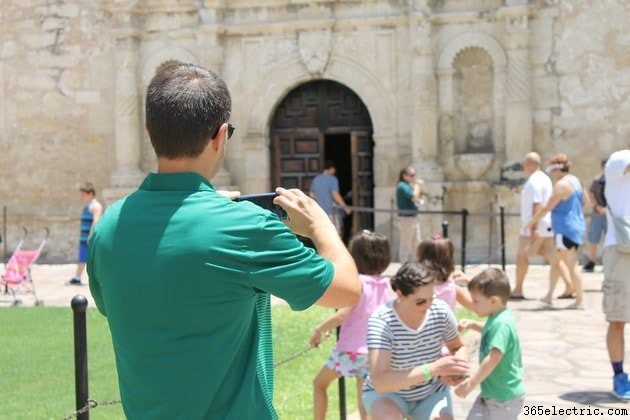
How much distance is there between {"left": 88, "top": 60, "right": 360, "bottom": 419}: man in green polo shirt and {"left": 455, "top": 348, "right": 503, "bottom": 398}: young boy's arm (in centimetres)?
252

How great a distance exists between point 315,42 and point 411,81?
1.74 metres

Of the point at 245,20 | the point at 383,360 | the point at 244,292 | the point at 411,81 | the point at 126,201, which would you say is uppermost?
the point at 245,20

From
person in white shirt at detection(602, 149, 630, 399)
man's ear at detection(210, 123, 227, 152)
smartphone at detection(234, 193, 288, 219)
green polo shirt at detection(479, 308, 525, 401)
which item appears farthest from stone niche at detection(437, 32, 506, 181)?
man's ear at detection(210, 123, 227, 152)

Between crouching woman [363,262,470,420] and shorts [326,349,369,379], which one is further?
shorts [326,349,369,379]

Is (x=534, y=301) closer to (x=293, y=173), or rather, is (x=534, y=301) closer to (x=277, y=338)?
(x=277, y=338)

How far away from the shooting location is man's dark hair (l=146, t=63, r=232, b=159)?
8.54 ft

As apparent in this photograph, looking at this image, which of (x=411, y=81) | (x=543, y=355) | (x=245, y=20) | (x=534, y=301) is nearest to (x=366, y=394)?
(x=543, y=355)

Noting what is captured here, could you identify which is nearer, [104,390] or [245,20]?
[104,390]

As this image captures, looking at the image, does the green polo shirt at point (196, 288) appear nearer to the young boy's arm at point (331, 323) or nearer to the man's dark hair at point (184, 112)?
the man's dark hair at point (184, 112)

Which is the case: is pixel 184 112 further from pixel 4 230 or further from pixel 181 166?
pixel 4 230

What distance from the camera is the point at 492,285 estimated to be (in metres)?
5.38

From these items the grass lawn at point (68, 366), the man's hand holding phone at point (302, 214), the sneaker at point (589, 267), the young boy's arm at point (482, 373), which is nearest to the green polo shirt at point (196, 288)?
the man's hand holding phone at point (302, 214)

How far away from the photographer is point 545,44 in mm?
15781

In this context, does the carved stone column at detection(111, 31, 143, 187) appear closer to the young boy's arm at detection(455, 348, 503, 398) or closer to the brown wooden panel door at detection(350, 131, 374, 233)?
the brown wooden panel door at detection(350, 131, 374, 233)
